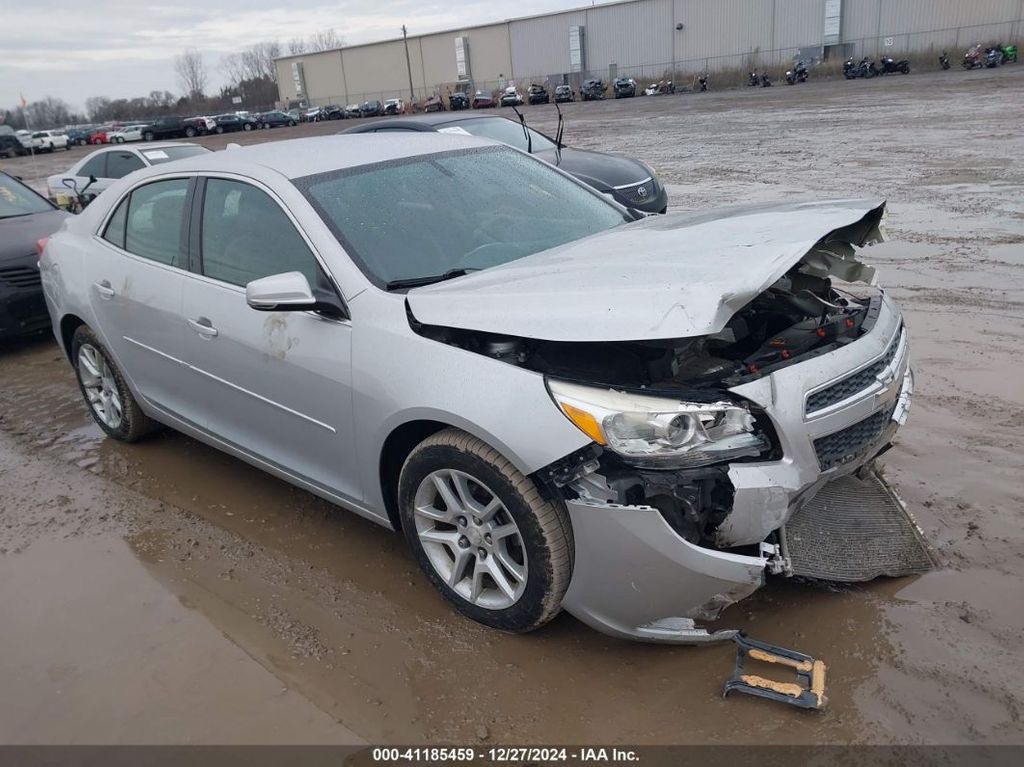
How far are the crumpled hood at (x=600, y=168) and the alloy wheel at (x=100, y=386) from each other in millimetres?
5249

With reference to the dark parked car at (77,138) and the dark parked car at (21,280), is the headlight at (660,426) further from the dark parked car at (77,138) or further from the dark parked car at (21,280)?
the dark parked car at (77,138)

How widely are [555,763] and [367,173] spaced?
99.7 inches

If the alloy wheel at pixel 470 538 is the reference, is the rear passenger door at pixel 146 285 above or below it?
above

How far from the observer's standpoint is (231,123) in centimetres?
5359

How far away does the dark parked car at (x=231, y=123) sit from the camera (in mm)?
52781

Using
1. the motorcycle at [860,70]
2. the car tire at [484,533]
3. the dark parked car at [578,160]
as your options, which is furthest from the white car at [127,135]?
the car tire at [484,533]

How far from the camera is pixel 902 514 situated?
3.26 m

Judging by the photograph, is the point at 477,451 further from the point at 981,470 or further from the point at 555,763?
the point at 981,470

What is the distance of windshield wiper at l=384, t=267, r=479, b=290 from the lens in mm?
3197

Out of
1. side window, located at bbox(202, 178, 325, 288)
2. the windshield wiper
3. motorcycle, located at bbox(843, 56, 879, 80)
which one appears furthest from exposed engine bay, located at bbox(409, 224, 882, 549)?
motorcycle, located at bbox(843, 56, 879, 80)

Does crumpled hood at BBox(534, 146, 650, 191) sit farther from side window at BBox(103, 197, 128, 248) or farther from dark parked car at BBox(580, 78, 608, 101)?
dark parked car at BBox(580, 78, 608, 101)

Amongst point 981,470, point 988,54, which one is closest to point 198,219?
point 981,470

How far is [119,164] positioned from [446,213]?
427 inches

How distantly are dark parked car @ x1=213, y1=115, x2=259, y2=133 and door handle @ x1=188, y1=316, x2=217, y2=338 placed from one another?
5394 centimetres
